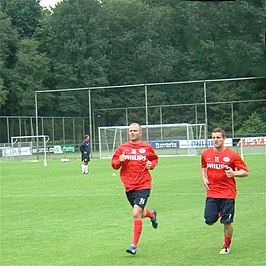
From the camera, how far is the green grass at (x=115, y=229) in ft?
31.6

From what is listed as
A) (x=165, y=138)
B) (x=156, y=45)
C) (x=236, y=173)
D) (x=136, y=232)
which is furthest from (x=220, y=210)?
(x=165, y=138)

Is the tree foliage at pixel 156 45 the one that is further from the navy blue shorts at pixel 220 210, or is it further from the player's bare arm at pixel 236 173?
the navy blue shorts at pixel 220 210

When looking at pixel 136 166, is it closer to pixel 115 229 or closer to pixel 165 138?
pixel 115 229

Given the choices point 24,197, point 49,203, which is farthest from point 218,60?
point 24,197

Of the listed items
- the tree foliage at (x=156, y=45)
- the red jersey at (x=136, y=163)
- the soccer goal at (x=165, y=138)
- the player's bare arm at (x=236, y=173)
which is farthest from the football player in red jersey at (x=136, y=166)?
the soccer goal at (x=165, y=138)

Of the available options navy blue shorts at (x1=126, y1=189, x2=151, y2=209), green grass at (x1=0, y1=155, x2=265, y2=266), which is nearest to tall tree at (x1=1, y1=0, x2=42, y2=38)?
green grass at (x1=0, y1=155, x2=265, y2=266)

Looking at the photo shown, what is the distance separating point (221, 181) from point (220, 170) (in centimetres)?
17

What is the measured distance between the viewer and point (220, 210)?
377 inches

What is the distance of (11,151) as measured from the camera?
203 ft

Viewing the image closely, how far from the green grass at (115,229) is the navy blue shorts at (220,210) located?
0.49 m

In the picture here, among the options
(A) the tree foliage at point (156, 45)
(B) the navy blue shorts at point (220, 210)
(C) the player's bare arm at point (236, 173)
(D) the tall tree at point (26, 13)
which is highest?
(D) the tall tree at point (26, 13)

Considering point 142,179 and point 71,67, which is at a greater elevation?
point 71,67

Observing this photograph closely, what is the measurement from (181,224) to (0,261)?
A: 15.9ft

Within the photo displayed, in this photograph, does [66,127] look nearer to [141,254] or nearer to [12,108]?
[12,108]
